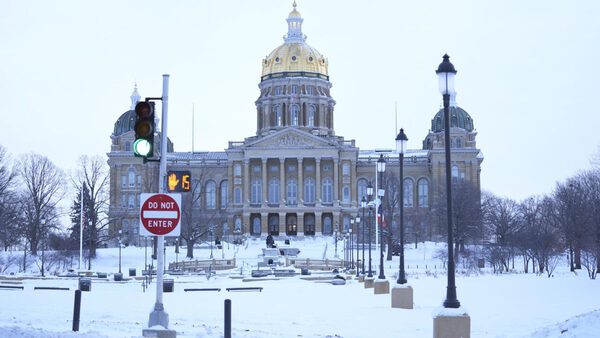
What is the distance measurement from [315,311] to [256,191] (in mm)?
79513

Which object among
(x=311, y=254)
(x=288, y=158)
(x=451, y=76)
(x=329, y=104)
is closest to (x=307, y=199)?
(x=288, y=158)

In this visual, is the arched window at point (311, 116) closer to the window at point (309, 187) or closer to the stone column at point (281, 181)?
the window at point (309, 187)

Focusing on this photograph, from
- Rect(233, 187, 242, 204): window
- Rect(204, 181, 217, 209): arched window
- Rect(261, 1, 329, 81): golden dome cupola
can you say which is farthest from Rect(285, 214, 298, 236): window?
Rect(261, 1, 329, 81): golden dome cupola

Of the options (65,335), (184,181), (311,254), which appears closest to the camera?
(65,335)

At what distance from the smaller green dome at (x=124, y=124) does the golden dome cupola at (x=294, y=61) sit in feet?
62.6

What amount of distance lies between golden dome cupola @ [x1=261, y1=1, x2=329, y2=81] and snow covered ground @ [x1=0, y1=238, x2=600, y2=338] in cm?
6919

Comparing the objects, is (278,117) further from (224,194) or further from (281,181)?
(281,181)

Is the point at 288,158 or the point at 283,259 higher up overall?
the point at 288,158

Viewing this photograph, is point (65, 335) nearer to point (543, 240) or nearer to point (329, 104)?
point (543, 240)

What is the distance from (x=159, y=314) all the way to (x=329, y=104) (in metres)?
98.8

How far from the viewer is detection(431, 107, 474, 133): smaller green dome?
108188 millimetres

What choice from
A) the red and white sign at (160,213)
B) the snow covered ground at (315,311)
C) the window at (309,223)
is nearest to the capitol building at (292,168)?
the window at (309,223)

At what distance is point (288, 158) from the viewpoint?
101250 mm

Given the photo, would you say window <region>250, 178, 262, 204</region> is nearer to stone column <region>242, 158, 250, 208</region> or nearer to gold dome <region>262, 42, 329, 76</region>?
stone column <region>242, 158, 250, 208</region>
